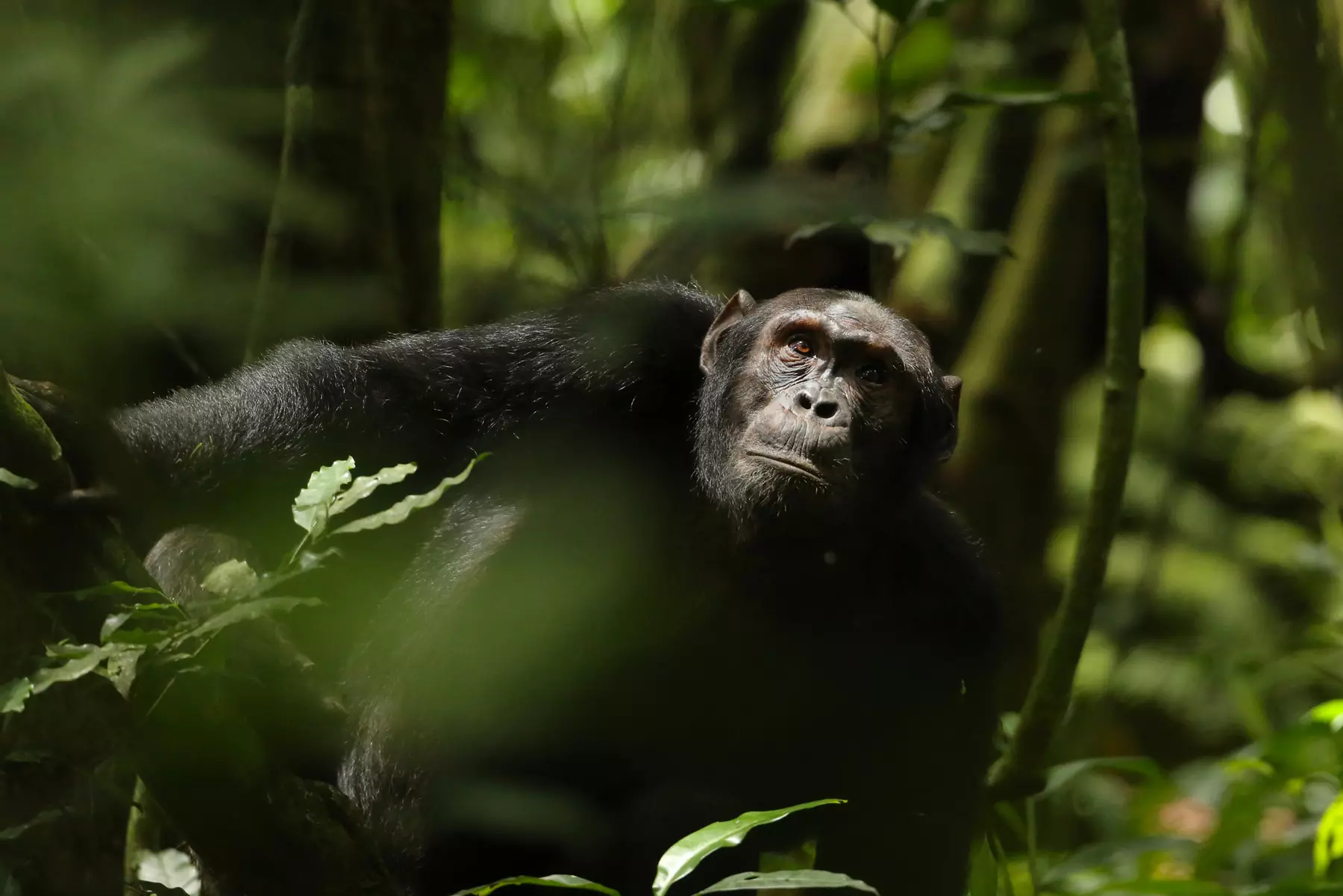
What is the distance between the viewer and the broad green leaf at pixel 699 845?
6.76 feet

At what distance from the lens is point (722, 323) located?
3850mm

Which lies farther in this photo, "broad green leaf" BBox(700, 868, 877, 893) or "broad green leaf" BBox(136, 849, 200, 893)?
"broad green leaf" BBox(136, 849, 200, 893)

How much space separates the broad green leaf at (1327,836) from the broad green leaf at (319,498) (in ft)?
9.04

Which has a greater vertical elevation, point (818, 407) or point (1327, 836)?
point (818, 407)

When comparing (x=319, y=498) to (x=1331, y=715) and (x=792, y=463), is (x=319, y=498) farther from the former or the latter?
(x=1331, y=715)

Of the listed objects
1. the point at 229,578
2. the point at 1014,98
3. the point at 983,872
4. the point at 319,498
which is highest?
the point at 1014,98

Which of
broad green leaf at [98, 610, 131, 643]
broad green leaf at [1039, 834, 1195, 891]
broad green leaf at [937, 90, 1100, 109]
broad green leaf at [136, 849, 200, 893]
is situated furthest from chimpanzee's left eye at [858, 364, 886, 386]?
broad green leaf at [98, 610, 131, 643]

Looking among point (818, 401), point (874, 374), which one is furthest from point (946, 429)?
point (818, 401)

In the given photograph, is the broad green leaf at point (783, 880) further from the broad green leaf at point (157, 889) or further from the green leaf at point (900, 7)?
the green leaf at point (900, 7)

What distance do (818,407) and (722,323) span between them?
0.56 m

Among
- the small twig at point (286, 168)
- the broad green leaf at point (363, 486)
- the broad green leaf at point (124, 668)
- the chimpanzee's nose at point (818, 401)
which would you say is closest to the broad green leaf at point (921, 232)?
the chimpanzee's nose at point (818, 401)

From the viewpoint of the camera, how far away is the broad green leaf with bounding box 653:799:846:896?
2.06 meters

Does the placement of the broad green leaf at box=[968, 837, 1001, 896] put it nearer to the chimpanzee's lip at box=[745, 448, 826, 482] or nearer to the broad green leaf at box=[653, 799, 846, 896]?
the chimpanzee's lip at box=[745, 448, 826, 482]

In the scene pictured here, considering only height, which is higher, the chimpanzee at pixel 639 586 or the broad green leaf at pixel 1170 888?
the chimpanzee at pixel 639 586
